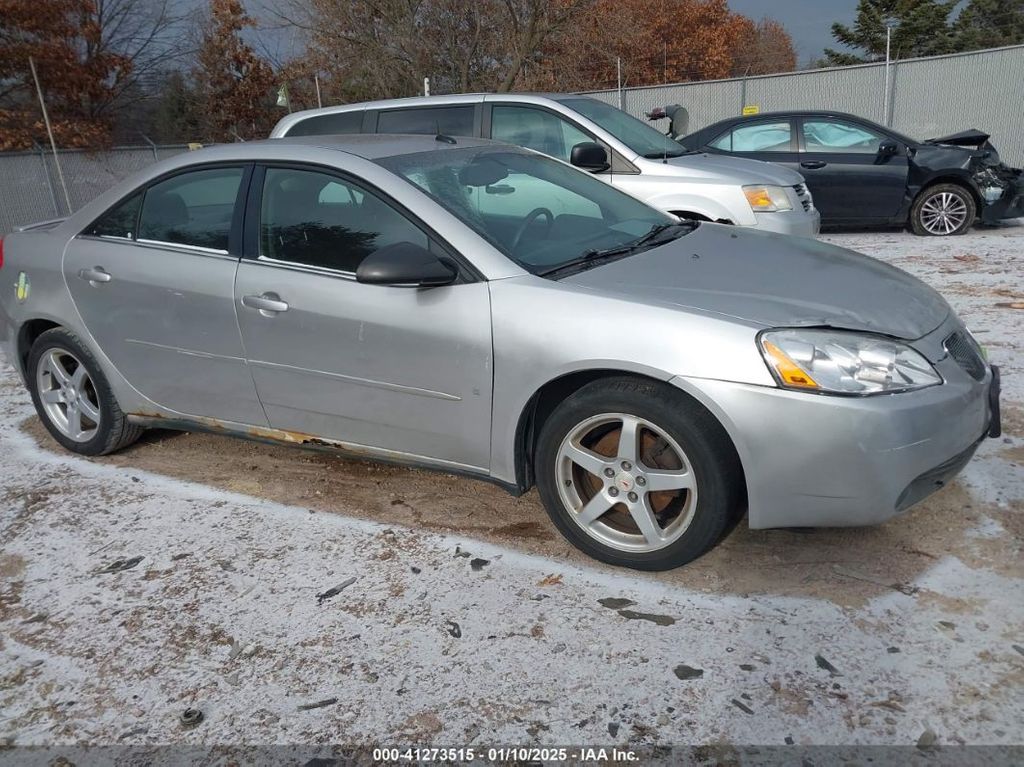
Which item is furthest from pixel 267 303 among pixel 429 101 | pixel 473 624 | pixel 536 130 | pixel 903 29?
pixel 903 29

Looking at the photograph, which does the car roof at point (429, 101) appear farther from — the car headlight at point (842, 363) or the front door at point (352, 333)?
the car headlight at point (842, 363)

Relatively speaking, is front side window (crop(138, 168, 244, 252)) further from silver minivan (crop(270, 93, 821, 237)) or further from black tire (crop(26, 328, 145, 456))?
silver minivan (crop(270, 93, 821, 237))

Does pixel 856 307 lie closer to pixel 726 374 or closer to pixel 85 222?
pixel 726 374

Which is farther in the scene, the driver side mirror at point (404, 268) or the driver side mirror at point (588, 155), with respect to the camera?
the driver side mirror at point (588, 155)

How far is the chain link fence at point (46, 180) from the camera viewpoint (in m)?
15.5

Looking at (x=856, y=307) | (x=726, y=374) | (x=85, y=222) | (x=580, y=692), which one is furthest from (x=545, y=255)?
(x=85, y=222)

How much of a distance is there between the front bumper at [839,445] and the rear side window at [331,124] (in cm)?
611

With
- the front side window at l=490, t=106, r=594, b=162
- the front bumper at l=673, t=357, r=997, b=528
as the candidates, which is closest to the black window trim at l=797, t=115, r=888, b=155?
the front side window at l=490, t=106, r=594, b=162

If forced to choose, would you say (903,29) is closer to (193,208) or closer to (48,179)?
(48,179)

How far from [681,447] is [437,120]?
5676 mm

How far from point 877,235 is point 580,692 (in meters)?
9.64

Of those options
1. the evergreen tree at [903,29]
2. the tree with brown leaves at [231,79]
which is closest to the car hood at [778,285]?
the tree with brown leaves at [231,79]

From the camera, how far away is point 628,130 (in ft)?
23.8

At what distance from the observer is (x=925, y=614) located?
8.60 feet
